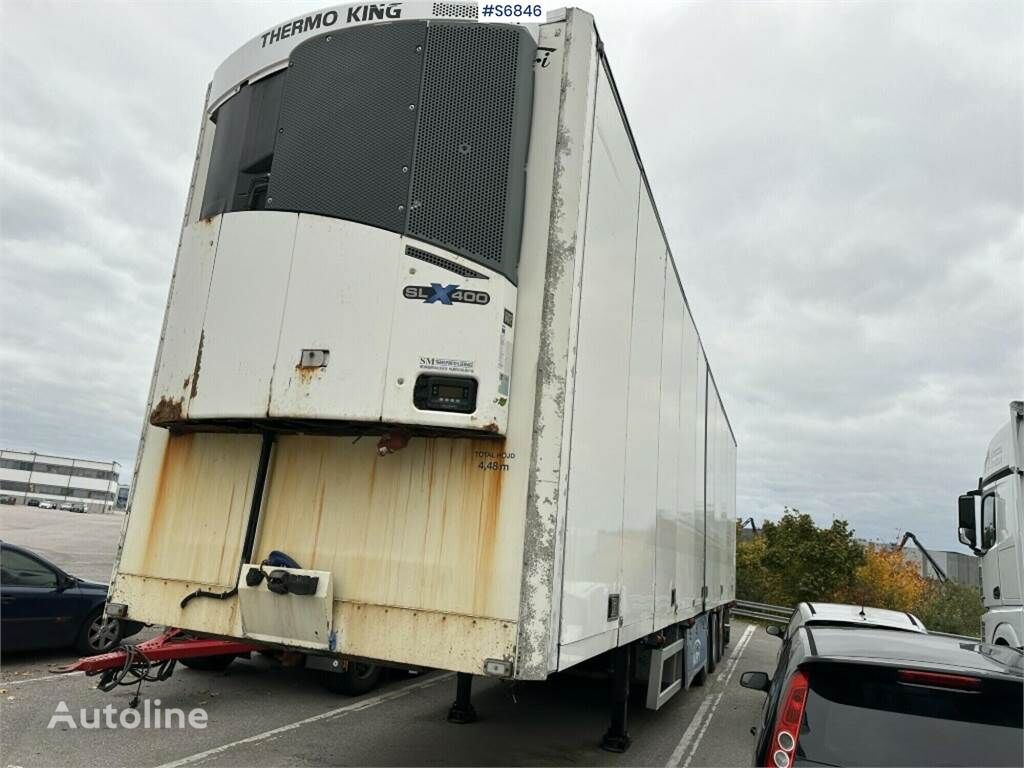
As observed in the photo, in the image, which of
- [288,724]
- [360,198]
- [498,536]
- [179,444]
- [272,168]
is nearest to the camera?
[498,536]

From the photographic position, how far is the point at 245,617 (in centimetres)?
376

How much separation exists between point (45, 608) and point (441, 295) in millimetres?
7361

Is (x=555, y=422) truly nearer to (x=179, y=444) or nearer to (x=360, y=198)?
(x=360, y=198)

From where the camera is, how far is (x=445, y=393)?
339 centimetres

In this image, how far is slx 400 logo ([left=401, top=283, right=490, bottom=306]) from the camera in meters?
3.49

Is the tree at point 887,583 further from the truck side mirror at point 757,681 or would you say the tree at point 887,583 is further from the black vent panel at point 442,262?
the black vent panel at point 442,262

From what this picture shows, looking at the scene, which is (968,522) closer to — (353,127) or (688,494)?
(688,494)

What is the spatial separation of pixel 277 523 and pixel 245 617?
507mm

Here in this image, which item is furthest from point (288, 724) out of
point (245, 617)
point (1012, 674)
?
point (1012, 674)

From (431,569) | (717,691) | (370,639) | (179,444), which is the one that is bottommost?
(717,691)

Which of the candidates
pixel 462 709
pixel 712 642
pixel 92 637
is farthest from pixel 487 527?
pixel 712 642

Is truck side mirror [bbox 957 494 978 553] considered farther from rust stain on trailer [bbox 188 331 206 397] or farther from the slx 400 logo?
rust stain on trailer [bbox 188 331 206 397]

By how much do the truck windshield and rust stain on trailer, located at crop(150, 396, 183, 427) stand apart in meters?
3.48

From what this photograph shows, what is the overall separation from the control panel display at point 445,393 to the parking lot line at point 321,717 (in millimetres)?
3756
